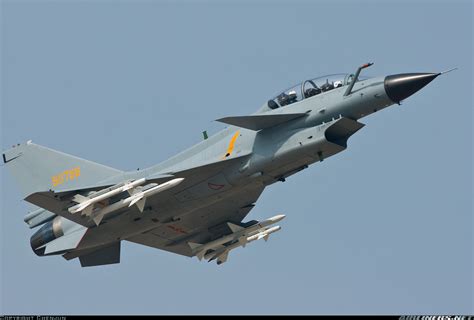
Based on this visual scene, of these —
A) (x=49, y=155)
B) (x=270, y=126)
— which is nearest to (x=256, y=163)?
(x=270, y=126)

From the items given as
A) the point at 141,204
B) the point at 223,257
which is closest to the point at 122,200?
the point at 141,204

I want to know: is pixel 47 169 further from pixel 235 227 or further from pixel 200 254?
pixel 235 227

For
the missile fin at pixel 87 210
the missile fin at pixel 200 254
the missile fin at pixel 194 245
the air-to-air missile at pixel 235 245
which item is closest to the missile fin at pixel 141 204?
the missile fin at pixel 87 210

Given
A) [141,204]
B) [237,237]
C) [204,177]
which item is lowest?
[237,237]

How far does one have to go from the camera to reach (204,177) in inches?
1023

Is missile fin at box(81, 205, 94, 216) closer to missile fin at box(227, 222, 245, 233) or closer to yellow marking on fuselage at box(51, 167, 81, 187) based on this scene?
yellow marking on fuselage at box(51, 167, 81, 187)

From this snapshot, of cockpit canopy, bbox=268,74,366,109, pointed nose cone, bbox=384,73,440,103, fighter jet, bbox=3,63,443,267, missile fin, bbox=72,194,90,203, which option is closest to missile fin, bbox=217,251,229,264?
fighter jet, bbox=3,63,443,267

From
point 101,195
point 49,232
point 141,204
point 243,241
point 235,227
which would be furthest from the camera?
point 243,241

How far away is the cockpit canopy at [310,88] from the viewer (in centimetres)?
2506

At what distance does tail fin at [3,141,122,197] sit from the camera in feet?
93.0

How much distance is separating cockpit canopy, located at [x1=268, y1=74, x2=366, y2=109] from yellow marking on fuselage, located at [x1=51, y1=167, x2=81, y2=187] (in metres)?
6.89

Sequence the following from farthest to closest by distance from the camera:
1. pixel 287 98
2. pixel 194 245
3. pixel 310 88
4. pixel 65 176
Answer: pixel 194 245 → pixel 65 176 → pixel 287 98 → pixel 310 88

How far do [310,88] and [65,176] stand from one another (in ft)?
27.9

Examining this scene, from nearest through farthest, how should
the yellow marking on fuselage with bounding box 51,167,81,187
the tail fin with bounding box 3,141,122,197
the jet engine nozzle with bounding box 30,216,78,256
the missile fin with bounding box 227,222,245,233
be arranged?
the jet engine nozzle with bounding box 30,216,78,256 < the tail fin with bounding box 3,141,122,197 < the yellow marking on fuselage with bounding box 51,167,81,187 < the missile fin with bounding box 227,222,245,233
